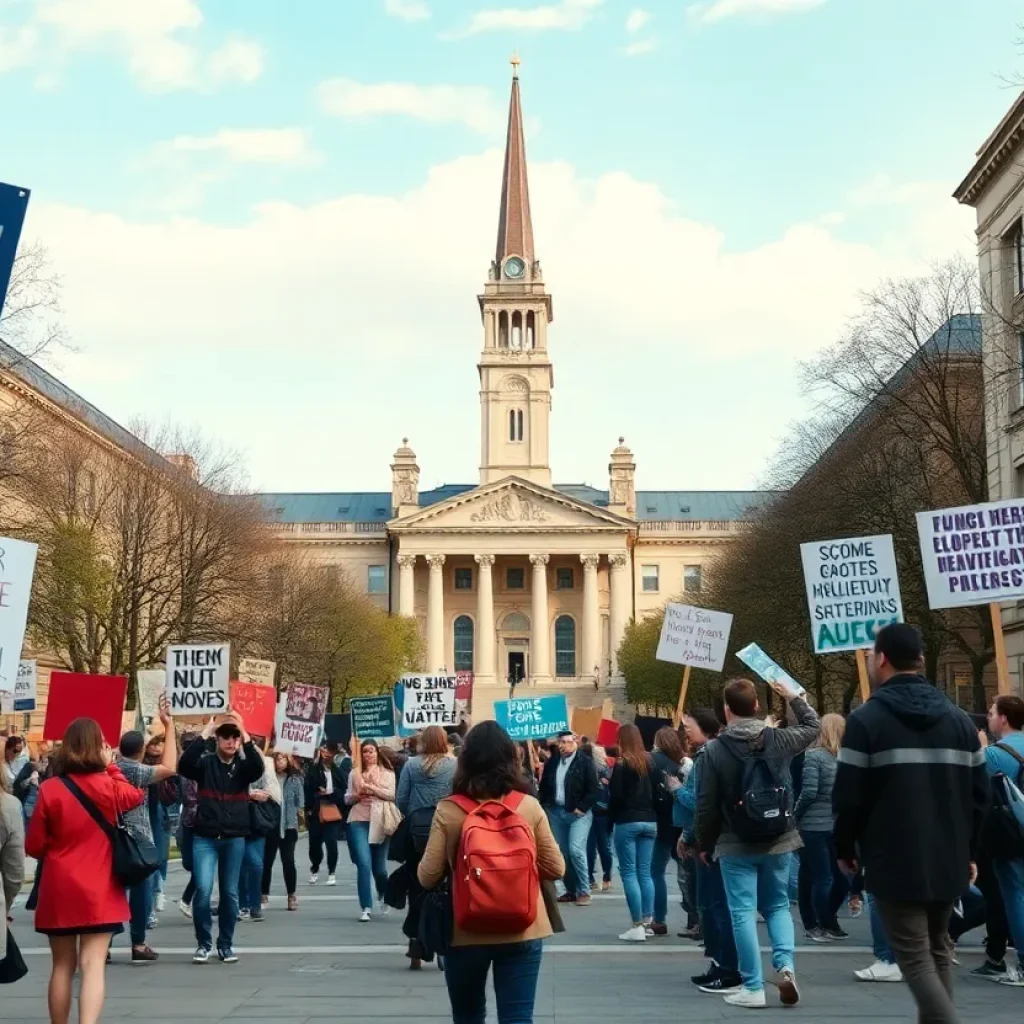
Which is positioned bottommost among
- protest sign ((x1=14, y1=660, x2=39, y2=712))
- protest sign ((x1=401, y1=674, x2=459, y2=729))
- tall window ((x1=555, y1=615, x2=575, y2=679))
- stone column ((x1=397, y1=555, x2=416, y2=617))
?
protest sign ((x1=401, y1=674, x2=459, y2=729))

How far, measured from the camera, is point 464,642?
356 feet

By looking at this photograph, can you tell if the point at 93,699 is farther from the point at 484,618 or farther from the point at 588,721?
the point at 484,618

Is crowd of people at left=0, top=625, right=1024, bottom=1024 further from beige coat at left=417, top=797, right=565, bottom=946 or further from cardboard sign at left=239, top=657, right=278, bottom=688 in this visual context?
cardboard sign at left=239, top=657, right=278, bottom=688

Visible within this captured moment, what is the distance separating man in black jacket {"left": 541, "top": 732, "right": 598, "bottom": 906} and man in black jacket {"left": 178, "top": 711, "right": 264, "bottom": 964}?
→ 16.5 ft

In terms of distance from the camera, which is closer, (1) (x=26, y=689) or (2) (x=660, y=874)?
(2) (x=660, y=874)

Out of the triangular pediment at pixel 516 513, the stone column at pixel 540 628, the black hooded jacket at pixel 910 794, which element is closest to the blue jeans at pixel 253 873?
the black hooded jacket at pixel 910 794

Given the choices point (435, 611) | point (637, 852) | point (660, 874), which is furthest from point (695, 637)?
point (435, 611)

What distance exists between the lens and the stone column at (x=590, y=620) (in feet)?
342

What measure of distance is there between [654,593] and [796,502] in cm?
6658

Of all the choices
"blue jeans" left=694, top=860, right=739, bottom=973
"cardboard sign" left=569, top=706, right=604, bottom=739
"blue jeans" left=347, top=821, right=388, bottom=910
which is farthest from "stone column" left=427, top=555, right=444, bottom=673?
"blue jeans" left=694, top=860, right=739, bottom=973

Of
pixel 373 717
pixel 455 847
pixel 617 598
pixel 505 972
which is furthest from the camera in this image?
pixel 617 598

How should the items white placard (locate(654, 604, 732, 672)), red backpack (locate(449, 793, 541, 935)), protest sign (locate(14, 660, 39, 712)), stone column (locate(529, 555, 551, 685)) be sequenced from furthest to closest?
1. stone column (locate(529, 555, 551, 685))
2. protest sign (locate(14, 660, 39, 712))
3. white placard (locate(654, 604, 732, 672))
4. red backpack (locate(449, 793, 541, 935))

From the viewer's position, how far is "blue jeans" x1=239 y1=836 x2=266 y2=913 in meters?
15.4

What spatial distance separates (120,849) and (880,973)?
18.1 feet
